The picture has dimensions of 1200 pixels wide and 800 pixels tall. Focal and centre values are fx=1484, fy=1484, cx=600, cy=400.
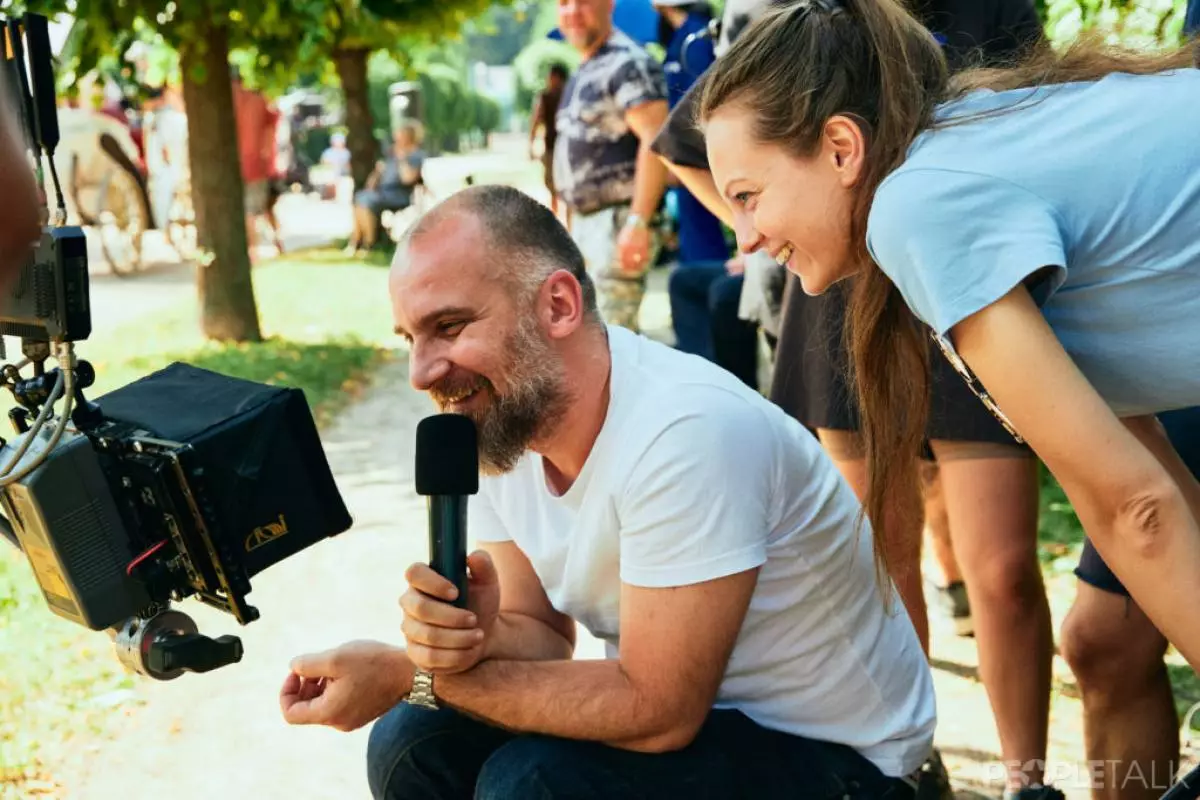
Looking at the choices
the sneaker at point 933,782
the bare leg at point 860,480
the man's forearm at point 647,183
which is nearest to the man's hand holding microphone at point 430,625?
the sneaker at point 933,782

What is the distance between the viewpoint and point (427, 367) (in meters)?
2.52

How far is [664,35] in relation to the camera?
6.99m

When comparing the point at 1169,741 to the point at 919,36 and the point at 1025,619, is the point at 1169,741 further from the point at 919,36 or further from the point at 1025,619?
the point at 919,36

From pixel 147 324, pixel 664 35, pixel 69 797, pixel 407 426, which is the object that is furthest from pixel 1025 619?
pixel 147 324

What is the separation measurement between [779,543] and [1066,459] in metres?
0.73

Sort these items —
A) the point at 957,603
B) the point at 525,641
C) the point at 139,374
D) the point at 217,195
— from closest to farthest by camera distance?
the point at 525,641 → the point at 957,603 → the point at 139,374 → the point at 217,195

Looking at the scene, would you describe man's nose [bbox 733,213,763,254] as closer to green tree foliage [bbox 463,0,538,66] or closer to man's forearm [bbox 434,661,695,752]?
man's forearm [bbox 434,661,695,752]

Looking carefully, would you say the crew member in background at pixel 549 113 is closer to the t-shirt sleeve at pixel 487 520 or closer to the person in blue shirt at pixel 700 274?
the person in blue shirt at pixel 700 274

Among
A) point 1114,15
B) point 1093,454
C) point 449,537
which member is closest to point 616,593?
point 449,537

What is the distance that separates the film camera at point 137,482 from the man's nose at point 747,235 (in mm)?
834

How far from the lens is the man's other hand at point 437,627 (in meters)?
2.20

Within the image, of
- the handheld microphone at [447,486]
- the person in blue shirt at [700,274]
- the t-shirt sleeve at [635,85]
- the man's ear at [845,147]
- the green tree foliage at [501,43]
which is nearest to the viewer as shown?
the man's ear at [845,147]

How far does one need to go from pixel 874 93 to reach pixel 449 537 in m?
0.88

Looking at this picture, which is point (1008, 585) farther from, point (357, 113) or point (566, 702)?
point (357, 113)
